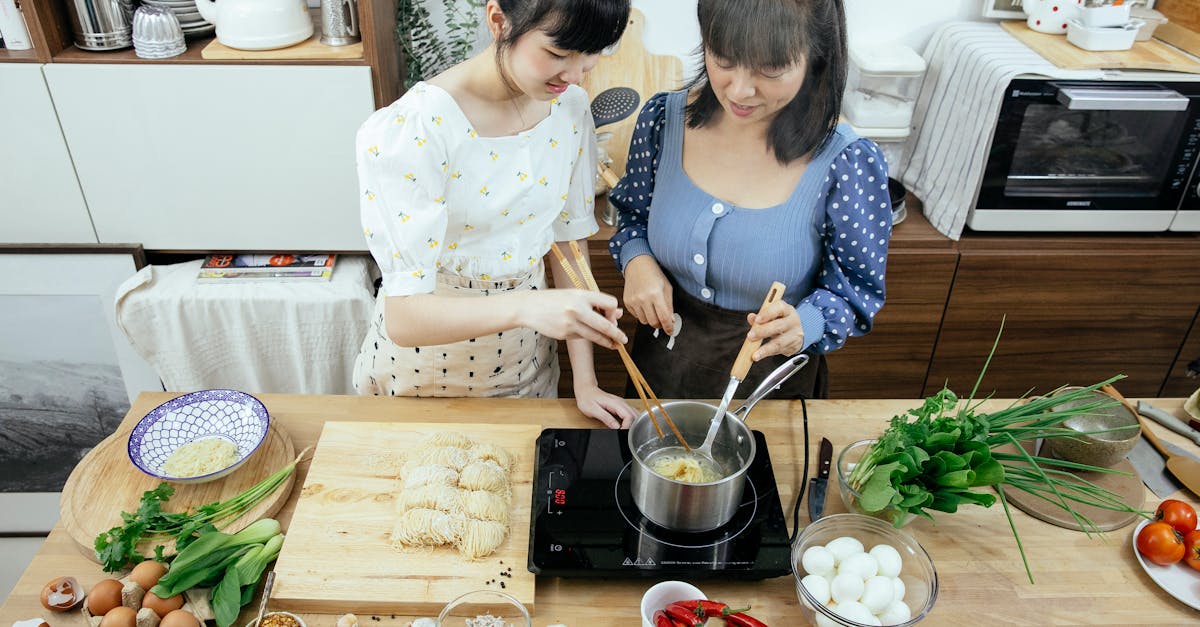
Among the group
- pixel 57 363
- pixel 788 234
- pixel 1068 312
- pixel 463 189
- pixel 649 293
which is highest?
pixel 463 189

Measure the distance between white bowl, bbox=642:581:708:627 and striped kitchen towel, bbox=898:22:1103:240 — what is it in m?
1.72

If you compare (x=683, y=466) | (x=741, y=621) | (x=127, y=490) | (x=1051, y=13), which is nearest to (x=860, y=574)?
(x=741, y=621)

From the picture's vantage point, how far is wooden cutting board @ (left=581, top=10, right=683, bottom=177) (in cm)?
246

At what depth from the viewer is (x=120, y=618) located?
41.0 inches

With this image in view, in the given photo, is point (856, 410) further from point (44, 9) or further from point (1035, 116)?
point (44, 9)

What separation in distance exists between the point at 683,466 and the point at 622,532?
0.14 m

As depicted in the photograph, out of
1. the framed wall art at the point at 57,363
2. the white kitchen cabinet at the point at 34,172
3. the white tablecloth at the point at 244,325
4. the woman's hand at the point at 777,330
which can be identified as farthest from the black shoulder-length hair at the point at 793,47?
the framed wall art at the point at 57,363

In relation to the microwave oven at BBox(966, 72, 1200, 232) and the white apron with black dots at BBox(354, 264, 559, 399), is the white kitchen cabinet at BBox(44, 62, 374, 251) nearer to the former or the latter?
the white apron with black dots at BBox(354, 264, 559, 399)

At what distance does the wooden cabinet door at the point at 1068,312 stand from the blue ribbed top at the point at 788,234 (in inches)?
44.9

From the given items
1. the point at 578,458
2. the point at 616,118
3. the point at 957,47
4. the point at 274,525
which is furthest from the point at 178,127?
the point at 957,47

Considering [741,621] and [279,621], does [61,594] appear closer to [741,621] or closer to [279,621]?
[279,621]

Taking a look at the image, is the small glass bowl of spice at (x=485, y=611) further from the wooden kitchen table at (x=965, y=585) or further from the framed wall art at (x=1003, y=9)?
the framed wall art at (x=1003, y=9)

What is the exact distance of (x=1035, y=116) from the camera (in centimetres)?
225

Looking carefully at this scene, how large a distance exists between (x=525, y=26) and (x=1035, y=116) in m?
1.74
